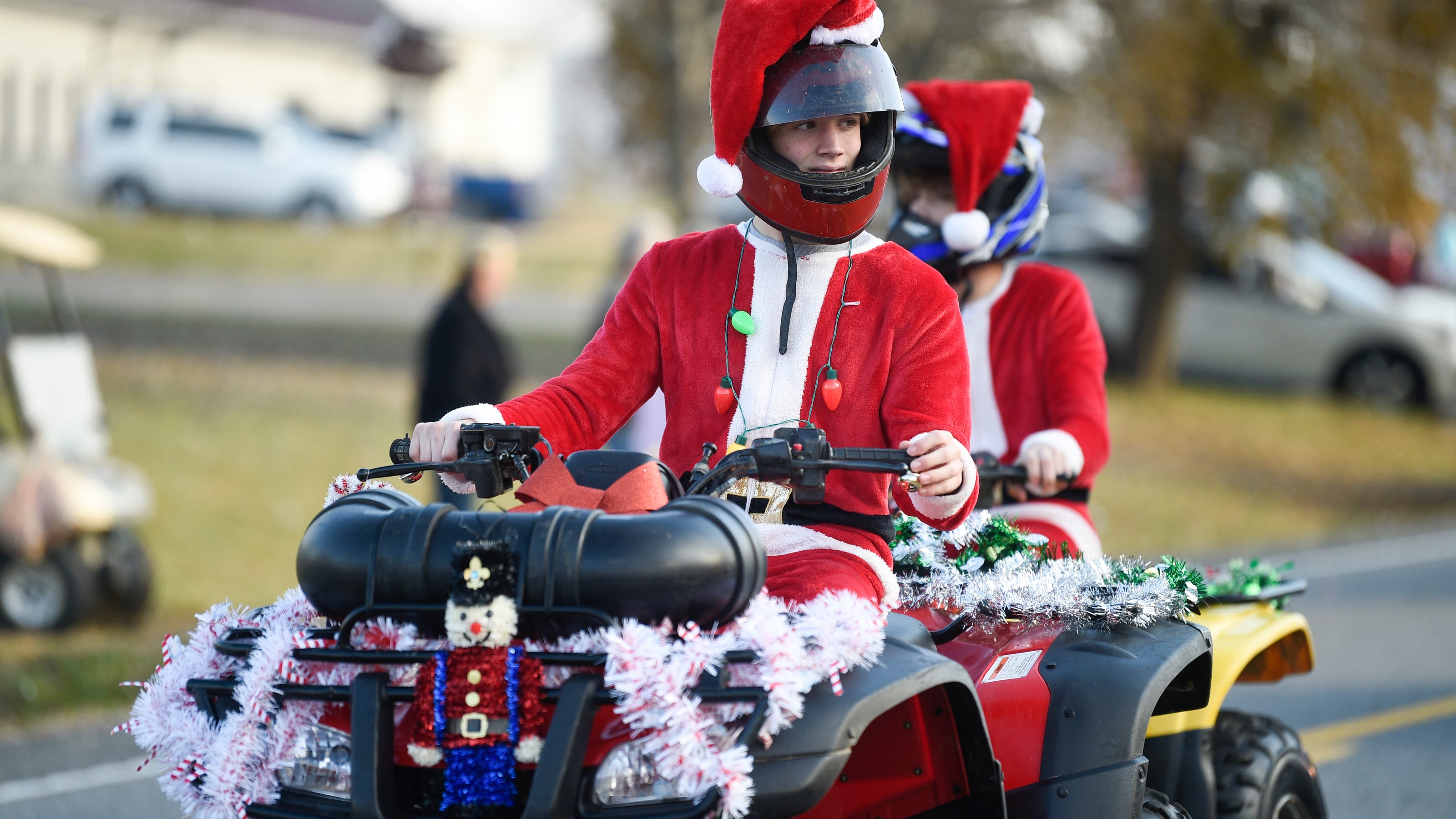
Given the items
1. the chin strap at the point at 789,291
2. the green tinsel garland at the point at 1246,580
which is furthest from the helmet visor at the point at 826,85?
the green tinsel garland at the point at 1246,580

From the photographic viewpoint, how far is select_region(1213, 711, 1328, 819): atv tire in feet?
12.4

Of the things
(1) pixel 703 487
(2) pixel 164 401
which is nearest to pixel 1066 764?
(1) pixel 703 487

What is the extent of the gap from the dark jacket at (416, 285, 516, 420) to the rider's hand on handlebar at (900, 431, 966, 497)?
6089mm

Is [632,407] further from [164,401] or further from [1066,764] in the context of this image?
[164,401]

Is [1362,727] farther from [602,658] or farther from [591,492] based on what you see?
[602,658]

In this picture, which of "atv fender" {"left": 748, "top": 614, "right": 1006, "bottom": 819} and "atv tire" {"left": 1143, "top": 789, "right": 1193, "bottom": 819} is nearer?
"atv fender" {"left": 748, "top": 614, "right": 1006, "bottom": 819}

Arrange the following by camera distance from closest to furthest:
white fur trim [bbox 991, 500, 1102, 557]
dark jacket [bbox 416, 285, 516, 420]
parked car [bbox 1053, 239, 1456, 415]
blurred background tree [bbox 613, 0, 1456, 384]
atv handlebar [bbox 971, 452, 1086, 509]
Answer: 1. atv handlebar [bbox 971, 452, 1086, 509]
2. white fur trim [bbox 991, 500, 1102, 557]
3. dark jacket [bbox 416, 285, 516, 420]
4. blurred background tree [bbox 613, 0, 1456, 384]
5. parked car [bbox 1053, 239, 1456, 415]

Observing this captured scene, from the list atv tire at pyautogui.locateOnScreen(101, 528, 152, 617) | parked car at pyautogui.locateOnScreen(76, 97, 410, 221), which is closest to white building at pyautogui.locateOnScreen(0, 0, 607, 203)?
parked car at pyautogui.locateOnScreen(76, 97, 410, 221)

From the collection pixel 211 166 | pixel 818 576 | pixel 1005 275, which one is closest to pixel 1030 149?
pixel 1005 275

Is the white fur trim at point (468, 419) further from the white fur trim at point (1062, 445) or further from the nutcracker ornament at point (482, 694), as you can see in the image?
the white fur trim at point (1062, 445)

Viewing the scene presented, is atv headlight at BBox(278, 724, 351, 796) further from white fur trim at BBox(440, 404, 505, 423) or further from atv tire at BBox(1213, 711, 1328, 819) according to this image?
atv tire at BBox(1213, 711, 1328, 819)

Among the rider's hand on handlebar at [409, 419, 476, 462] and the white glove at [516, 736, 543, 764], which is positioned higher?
the rider's hand on handlebar at [409, 419, 476, 462]

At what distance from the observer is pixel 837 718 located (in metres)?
2.31

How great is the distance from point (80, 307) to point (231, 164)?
28.4ft
